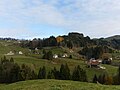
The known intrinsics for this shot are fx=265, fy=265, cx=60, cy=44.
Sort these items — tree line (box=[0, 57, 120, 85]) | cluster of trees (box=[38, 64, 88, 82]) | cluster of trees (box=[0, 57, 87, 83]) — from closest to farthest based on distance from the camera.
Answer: tree line (box=[0, 57, 120, 85]) → cluster of trees (box=[0, 57, 87, 83]) → cluster of trees (box=[38, 64, 88, 82])

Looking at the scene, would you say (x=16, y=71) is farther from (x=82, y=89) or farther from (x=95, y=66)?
(x=82, y=89)

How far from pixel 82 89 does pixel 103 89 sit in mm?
2039

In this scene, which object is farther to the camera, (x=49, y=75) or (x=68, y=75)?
(x=68, y=75)

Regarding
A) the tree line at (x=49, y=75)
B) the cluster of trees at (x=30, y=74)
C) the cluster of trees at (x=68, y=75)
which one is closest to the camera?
the tree line at (x=49, y=75)

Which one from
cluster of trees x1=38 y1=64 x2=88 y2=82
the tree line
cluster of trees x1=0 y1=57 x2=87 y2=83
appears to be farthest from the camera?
cluster of trees x1=38 y1=64 x2=88 y2=82

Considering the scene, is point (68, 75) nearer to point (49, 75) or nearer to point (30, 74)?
point (49, 75)

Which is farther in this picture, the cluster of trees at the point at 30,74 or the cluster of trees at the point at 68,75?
the cluster of trees at the point at 68,75

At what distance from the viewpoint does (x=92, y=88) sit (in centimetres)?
2300

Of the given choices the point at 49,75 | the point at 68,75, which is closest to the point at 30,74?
the point at 49,75

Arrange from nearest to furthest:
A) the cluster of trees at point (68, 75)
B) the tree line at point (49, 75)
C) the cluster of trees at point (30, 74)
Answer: the tree line at point (49, 75)
the cluster of trees at point (30, 74)
the cluster of trees at point (68, 75)

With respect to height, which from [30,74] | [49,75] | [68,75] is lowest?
[68,75]

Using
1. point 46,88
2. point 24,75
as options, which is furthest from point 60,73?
point 46,88

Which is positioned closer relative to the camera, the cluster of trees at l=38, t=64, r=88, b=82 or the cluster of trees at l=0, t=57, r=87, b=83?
the cluster of trees at l=0, t=57, r=87, b=83

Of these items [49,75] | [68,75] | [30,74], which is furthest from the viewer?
[68,75]
